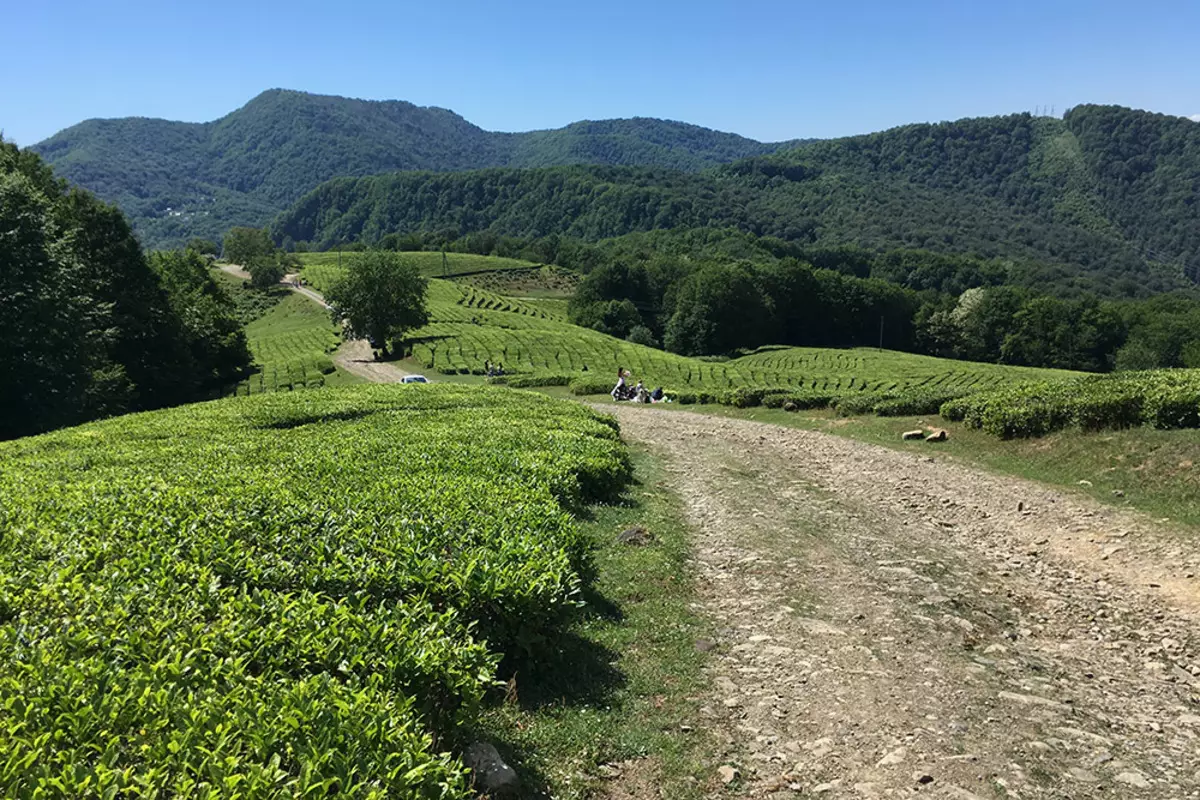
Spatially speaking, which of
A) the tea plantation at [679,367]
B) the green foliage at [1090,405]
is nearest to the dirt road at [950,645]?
the green foliage at [1090,405]

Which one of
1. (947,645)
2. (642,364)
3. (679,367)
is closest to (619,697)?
(947,645)

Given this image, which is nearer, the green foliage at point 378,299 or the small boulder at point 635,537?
the small boulder at point 635,537

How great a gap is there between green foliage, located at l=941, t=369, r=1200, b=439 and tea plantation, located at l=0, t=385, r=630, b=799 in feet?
45.0

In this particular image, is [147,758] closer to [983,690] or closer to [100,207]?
[983,690]

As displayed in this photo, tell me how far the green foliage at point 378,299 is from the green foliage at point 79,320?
11.4 metres

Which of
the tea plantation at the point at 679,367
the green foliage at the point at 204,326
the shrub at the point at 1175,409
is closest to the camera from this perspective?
the shrub at the point at 1175,409

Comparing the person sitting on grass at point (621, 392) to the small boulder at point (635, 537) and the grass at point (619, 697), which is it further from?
the grass at point (619, 697)

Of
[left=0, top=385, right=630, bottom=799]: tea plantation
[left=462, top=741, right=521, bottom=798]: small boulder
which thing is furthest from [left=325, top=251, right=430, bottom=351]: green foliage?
[left=462, top=741, right=521, bottom=798]: small boulder

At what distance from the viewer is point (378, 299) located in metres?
62.7

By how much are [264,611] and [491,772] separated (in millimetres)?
2306

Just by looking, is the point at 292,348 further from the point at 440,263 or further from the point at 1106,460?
the point at 440,263

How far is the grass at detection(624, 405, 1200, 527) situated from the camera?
1362 centimetres

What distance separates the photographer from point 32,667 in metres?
4.38

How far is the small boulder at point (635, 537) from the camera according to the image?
11.8m
